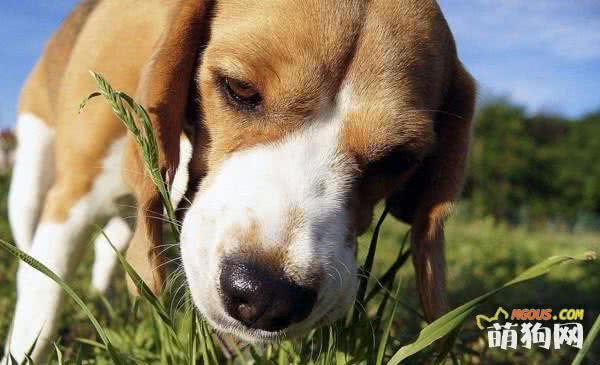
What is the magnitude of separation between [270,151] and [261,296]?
2.04 feet

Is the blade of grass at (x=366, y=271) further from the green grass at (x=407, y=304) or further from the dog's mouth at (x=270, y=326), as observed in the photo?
the dog's mouth at (x=270, y=326)

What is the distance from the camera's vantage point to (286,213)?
2055 mm

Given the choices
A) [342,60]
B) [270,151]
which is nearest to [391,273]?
[270,151]

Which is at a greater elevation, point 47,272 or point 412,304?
point 47,272

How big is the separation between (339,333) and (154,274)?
2.48 feet

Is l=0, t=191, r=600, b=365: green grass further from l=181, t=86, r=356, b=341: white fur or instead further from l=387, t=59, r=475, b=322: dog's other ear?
l=181, t=86, r=356, b=341: white fur

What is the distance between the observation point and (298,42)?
2342 millimetres

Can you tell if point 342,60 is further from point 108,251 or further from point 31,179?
point 108,251

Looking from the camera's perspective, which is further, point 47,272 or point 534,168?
point 534,168

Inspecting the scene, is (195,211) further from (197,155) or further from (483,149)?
(483,149)

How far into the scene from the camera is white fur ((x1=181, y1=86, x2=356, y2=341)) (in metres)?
2.04

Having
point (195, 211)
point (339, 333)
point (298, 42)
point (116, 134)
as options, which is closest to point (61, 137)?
point (116, 134)

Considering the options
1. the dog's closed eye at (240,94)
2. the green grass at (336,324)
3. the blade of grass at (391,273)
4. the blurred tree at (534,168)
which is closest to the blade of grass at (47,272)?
the green grass at (336,324)

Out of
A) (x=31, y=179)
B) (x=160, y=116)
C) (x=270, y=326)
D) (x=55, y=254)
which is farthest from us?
(x=31, y=179)
